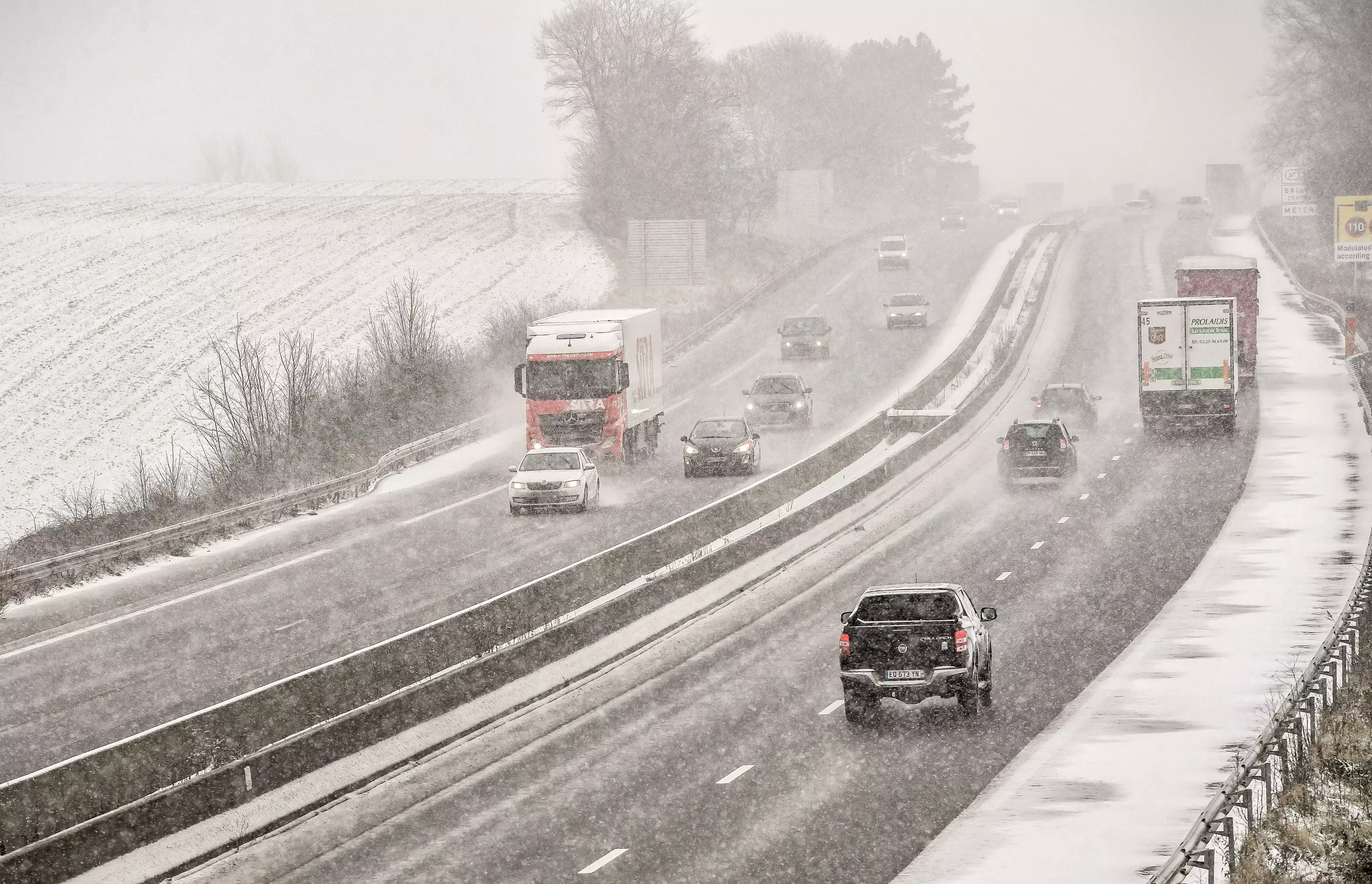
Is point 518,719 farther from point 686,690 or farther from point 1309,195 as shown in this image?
point 1309,195

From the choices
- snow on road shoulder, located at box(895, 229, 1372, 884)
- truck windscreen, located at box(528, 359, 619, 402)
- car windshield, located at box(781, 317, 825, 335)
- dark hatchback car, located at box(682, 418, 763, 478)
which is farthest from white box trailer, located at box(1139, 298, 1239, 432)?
car windshield, located at box(781, 317, 825, 335)

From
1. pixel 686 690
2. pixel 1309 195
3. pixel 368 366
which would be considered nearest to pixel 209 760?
pixel 686 690

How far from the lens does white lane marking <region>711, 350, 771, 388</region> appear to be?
57.7 m

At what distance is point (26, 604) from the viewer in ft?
91.2

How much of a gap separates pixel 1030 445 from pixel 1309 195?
66886mm

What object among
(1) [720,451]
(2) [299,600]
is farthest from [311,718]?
(1) [720,451]

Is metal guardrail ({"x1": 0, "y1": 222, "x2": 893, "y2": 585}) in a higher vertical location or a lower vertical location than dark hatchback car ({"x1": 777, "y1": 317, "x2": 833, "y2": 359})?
lower

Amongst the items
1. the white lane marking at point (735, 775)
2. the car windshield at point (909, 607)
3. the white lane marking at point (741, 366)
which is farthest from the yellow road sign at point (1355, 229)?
the white lane marking at point (735, 775)

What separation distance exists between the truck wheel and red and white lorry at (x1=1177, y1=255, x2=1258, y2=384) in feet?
113

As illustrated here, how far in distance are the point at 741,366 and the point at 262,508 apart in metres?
28.2

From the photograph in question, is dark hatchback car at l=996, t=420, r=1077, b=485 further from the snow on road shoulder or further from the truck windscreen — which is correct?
the truck windscreen

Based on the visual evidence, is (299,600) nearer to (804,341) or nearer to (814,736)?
(814,736)

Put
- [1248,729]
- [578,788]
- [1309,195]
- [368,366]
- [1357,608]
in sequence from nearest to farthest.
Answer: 1. [578,788]
2. [1248,729]
3. [1357,608]
4. [368,366]
5. [1309,195]

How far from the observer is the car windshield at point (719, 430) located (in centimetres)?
3934
